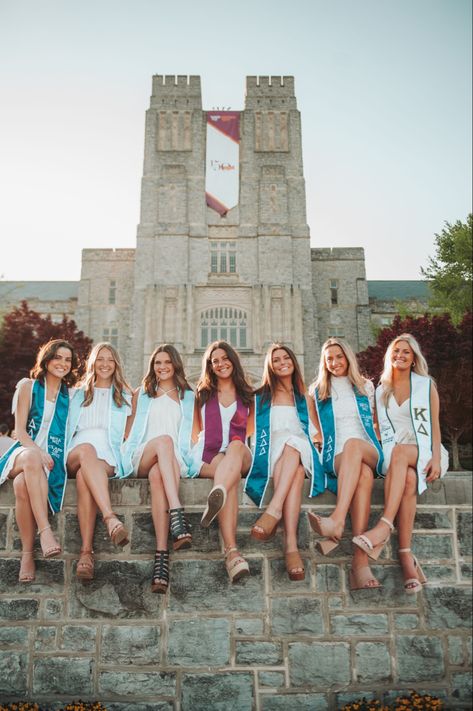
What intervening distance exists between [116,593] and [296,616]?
114cm

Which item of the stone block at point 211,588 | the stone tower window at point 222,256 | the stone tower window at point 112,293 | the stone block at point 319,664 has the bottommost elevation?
the stone block at point 319,664

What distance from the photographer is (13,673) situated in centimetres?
380

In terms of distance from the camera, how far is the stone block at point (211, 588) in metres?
3.88

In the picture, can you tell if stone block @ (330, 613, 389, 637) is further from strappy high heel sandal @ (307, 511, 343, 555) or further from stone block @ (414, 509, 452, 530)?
stone block @ (414, 509, 452, 530)

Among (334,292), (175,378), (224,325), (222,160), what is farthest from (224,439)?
(334,292)

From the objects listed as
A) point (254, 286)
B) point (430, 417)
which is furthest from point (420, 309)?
point (430, 417)

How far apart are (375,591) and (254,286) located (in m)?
27.6

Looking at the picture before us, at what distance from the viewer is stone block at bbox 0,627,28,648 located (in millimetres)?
3850

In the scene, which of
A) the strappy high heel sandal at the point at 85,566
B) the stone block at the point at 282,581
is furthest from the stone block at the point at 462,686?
the strappy high heel sandal at the point at 85,566

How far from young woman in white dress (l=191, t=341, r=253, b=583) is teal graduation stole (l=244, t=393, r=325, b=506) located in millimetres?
82

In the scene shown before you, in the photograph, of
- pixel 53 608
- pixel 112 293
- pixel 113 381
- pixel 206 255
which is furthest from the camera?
pixel 112 293

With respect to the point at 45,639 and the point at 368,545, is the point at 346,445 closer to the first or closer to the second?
the point at 368,545

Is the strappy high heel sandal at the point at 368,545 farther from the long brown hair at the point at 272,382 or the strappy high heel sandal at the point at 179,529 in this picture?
the long brown hair at the point at 272,382

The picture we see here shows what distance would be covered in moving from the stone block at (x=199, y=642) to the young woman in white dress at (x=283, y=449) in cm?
58
